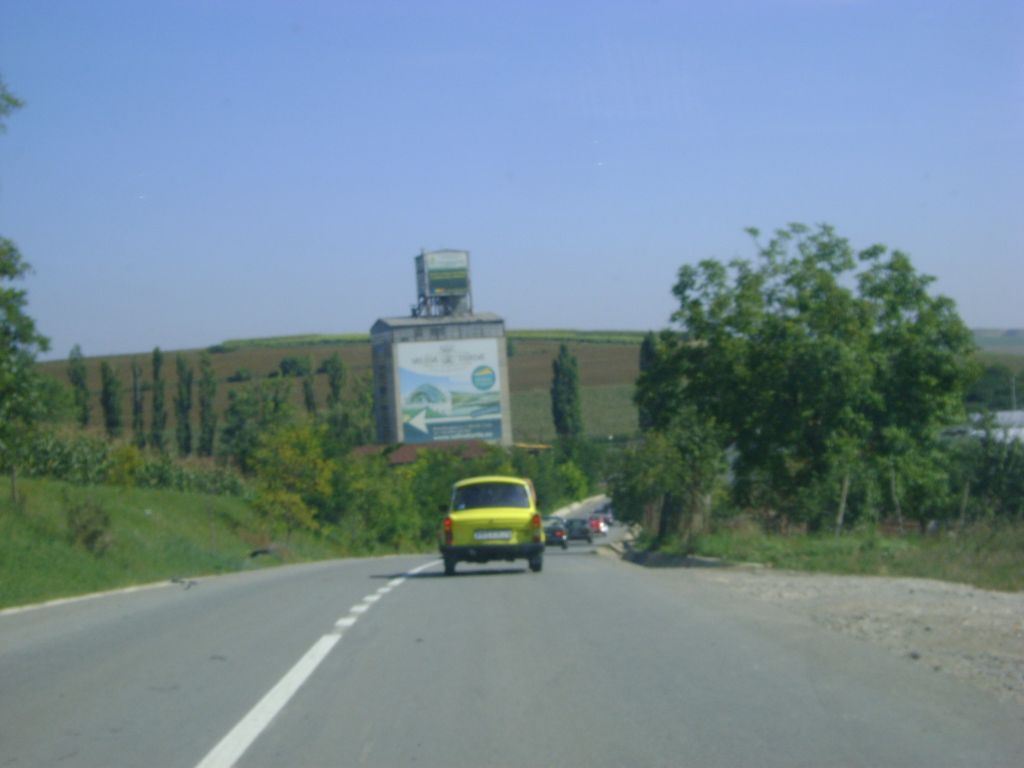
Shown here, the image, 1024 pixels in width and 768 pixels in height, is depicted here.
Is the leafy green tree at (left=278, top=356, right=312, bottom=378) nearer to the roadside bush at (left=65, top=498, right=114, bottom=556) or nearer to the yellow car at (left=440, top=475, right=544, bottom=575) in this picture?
the roadside bush at (left=65, top=498, right=114, bottom=556)

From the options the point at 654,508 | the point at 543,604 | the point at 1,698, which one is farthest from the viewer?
the point at 654,508

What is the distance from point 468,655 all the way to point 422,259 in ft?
411

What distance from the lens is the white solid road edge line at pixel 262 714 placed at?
7.15 metres

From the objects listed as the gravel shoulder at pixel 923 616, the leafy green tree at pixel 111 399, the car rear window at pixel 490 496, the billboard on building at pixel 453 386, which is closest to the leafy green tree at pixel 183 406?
the leafy green tree at pixel 111 399

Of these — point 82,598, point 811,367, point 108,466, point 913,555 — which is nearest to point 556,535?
point 108,466

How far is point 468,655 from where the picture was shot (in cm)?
1114

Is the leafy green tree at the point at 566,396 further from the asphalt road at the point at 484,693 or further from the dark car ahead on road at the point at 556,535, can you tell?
the asphalt road at the point at 484,693

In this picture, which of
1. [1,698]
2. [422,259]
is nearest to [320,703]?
[1,698]

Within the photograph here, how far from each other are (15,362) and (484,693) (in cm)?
1584

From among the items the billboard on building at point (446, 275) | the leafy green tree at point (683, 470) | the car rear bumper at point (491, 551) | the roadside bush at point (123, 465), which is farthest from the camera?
the billboard on building at point (446, 275)

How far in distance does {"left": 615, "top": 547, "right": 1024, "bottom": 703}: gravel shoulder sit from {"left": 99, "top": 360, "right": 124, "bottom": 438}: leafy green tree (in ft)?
331

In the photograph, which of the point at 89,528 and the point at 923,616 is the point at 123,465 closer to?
the point at 89,528

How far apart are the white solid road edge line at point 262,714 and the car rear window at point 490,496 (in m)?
11.8

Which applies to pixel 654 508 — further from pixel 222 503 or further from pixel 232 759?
pixel 232 759
